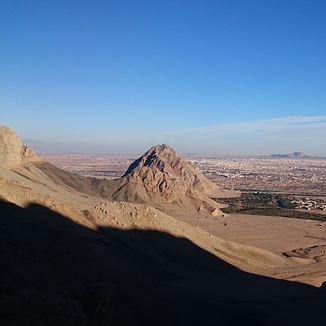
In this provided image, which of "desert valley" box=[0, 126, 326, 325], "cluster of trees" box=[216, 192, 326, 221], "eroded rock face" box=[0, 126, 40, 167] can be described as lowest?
"cluster of trees" box=[216, 192, 326, 221]

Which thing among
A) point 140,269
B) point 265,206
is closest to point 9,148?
point 140,269

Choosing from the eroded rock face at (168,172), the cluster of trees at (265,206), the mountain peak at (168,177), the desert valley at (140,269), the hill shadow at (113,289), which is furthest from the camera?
the eroded rock face at (168,172)

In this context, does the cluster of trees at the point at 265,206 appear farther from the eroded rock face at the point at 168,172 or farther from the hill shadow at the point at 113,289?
the hill shadow at the point at 113,289

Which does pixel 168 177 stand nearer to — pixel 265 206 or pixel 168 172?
pixel 265 206

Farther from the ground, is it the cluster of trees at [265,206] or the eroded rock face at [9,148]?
the eroded rock face at [9,148]

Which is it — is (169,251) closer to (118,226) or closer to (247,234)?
(118,226)

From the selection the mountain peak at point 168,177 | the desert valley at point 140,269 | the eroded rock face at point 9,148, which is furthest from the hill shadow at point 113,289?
the mountain peak at point 168,177

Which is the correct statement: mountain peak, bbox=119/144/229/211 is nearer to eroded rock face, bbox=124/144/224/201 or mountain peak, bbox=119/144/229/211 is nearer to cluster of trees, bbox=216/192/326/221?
eroded rock face, bbox=124/144/224/201

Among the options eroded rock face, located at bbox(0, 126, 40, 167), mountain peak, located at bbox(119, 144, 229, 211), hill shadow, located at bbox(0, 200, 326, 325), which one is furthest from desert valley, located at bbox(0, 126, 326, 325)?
mountain peak, located at bbox(119, 144, 229, 211)
